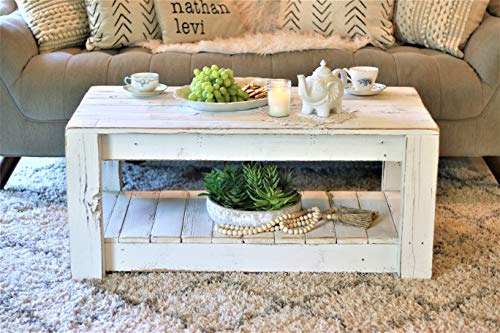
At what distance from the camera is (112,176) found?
2547mm

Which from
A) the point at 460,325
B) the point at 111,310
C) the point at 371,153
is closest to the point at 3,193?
the point at 111,310

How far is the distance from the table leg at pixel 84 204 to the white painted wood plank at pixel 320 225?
58 centimetres

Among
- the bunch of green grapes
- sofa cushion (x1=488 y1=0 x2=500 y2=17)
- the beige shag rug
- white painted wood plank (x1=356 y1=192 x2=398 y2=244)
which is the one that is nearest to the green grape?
the bunch of green grapes

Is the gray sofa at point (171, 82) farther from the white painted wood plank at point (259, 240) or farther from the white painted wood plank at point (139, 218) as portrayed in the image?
the white painted wood plank at point (259, 240)

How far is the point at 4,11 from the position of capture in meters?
3.14

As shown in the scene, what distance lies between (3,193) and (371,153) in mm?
1424

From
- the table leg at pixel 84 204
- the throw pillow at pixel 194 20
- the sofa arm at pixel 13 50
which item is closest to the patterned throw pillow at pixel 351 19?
the throw pillow at pixel 194 20

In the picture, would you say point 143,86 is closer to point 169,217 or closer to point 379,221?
point 169,217

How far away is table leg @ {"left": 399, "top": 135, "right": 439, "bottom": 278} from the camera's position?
2094mm

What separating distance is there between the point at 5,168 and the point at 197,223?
3.27 feet

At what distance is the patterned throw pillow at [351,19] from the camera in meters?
3.13

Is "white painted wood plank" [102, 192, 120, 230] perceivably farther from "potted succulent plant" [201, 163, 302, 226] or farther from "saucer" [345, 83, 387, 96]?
"saucer" [345, 83, 387, 96]

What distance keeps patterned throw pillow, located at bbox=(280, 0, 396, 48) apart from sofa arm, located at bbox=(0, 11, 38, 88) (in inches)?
42.5

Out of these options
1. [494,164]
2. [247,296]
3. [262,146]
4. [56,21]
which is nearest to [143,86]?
[262,146]
